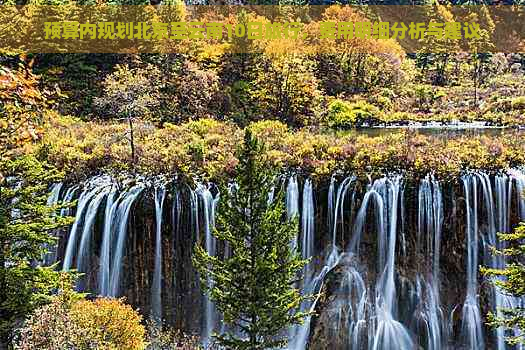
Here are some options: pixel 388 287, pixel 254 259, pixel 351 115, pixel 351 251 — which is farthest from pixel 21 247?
pixel 351 115

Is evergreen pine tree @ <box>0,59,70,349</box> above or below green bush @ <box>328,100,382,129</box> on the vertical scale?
below

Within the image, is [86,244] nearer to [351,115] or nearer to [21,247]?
[21,247]

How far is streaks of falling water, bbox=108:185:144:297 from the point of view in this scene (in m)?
22.4

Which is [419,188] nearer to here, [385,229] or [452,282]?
[385,229]

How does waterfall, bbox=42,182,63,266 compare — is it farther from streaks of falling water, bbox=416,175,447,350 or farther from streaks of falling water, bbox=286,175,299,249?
streaks of falling water, bbox=416,175,447,350

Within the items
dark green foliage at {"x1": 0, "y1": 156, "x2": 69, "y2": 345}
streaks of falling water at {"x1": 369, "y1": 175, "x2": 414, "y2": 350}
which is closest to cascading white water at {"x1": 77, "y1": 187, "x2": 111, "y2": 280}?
dark green foliage at {"x1": 0, "y1": 156, "x2": 69, "y2": 345}

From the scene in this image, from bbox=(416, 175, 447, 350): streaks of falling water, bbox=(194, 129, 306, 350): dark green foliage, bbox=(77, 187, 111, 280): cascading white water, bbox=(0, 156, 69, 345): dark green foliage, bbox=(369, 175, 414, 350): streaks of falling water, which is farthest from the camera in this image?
bbox=(77, 187, 111, 280): cascading white water

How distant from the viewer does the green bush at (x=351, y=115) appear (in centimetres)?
3712

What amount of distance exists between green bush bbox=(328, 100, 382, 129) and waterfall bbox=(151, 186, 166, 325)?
54.9 ft

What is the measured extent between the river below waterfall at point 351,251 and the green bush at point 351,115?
49.0 ft

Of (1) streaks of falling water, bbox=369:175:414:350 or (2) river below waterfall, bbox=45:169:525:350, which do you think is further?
(2) river below waterfall, bbox=45:169:525:350

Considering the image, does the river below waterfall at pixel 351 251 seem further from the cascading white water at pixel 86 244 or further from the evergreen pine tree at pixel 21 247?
the evergreen pine tree at pixel 21 247

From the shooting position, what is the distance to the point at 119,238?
22797 mm

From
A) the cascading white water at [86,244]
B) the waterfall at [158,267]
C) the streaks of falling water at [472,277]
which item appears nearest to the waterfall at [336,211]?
the streaks of falling water at [472,277]
